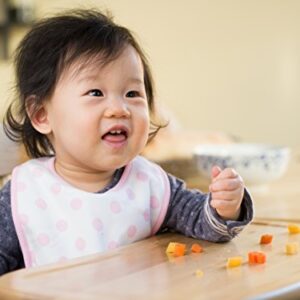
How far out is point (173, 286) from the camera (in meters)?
0.84

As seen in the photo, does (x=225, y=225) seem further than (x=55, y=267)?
Yes

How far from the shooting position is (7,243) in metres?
1.12

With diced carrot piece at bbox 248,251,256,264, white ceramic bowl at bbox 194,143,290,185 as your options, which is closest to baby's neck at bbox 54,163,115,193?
diced carrot piece at bbox 248,251,256,264

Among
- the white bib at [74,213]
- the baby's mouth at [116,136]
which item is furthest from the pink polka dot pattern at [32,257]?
the baby's mouth at [116,136]

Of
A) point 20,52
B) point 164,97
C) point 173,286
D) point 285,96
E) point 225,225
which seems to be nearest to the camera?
point 173,286

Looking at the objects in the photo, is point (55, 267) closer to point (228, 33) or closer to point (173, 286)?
point (173, 286)

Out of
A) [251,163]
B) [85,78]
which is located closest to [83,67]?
[85,78]

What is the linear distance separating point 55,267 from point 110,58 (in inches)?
14.9

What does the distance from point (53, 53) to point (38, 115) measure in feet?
0.36

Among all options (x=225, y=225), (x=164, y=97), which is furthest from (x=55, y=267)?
(x=164, y=97)

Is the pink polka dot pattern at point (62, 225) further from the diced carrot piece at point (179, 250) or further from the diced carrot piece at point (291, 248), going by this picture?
the diced carrot piece at point (291, 248)

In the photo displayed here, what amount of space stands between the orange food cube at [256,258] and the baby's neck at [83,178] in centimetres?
32

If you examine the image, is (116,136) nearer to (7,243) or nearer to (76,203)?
(76,203)

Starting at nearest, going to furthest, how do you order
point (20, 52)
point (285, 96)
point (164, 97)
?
1. point (20, 52)
2. point (164, 97)
3. point (285, 96)
